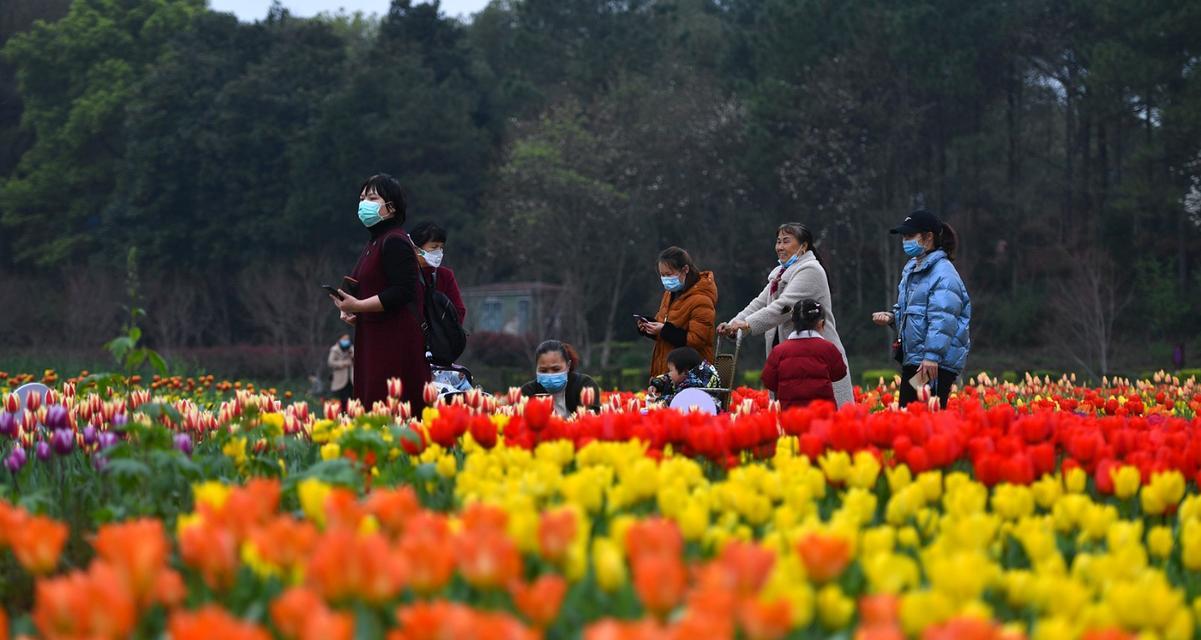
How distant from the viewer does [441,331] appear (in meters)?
8.99

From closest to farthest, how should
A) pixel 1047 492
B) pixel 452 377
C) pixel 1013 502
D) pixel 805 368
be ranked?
pixel 1013 502, pixel 1047 492, pixel 805 368, pixel 452 377

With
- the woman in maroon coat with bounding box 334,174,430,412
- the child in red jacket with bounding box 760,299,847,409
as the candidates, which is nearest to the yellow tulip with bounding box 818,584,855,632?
the woman in maroon coat with bounding box 334,174,430,412

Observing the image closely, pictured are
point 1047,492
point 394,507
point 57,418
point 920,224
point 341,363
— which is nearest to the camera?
point 394,507

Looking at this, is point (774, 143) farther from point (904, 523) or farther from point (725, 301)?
point (904, 523)

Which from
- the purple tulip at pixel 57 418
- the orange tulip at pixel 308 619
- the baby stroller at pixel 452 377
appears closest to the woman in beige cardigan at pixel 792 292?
the baby stroller at pixel 452 377

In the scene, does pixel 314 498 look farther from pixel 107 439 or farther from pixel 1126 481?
pixel 1126 481

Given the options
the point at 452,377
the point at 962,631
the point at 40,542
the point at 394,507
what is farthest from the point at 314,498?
the point at 452,377

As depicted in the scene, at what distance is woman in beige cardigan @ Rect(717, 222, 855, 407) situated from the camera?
927cm

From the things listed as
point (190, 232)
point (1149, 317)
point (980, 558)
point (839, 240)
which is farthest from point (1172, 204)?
point (980, 558)

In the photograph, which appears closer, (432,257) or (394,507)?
(394,507)

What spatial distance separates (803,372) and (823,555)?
5.72m

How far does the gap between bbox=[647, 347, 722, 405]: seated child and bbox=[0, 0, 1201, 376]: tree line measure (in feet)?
67.5

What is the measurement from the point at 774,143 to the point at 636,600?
37.3 m

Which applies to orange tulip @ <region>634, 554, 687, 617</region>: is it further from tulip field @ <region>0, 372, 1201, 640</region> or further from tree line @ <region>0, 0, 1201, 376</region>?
tree line @ <region>0, 0, 1201, 376</region>
